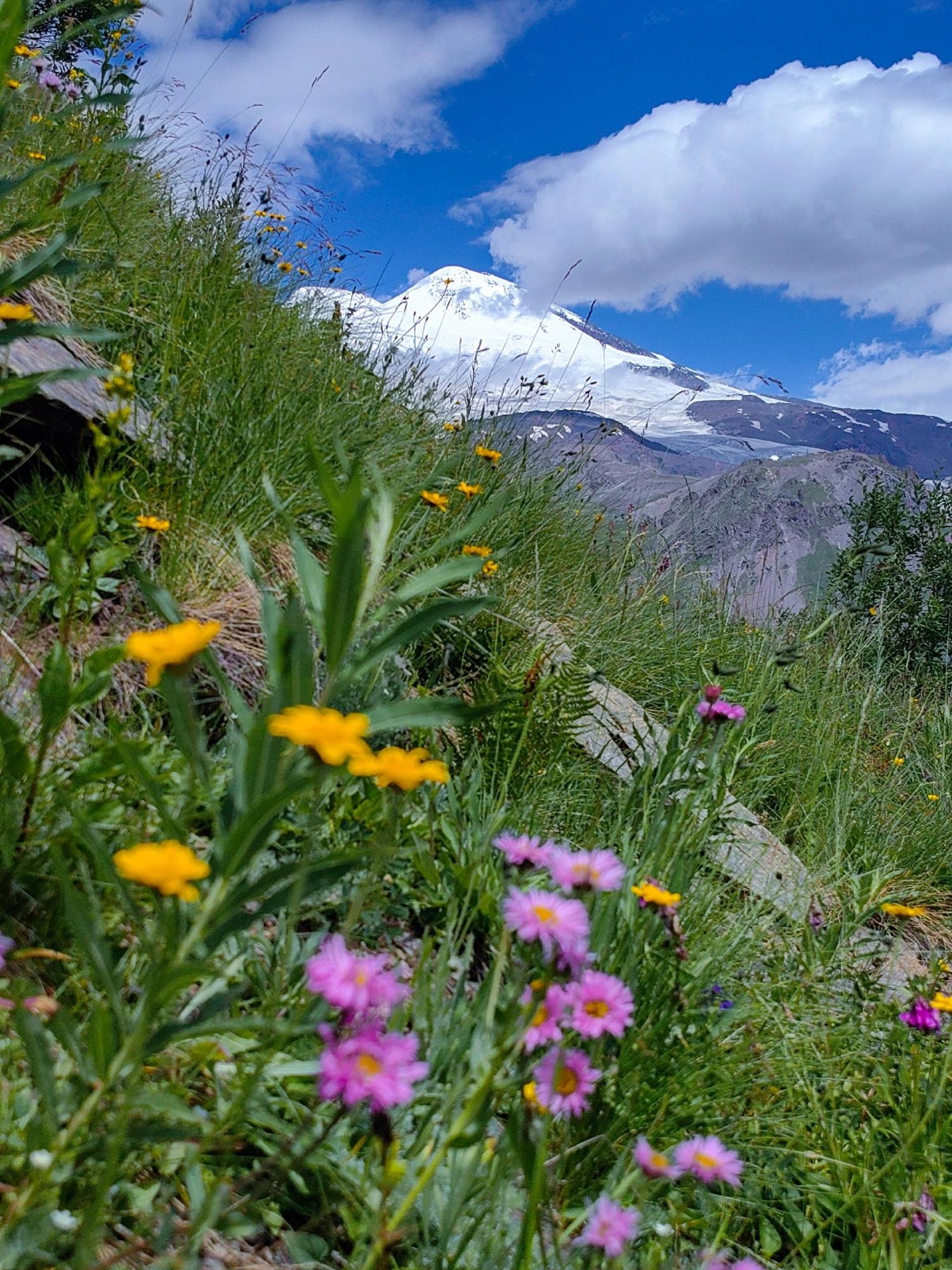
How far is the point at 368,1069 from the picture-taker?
626mm

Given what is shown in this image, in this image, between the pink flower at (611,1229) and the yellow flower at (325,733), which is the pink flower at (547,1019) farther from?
the yellow flower at (325,733)

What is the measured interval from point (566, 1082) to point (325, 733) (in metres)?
0.40

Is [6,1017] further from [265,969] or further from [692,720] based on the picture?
[692,720]

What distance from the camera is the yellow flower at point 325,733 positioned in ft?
1.87

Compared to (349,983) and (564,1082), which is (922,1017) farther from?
(349,983)

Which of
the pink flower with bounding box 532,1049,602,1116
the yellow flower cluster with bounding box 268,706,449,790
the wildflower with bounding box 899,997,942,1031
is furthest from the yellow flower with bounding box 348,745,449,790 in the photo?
the wildflower with bounding box 899,997,942,1031

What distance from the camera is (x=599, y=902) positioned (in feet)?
4.27

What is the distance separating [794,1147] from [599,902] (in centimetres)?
57

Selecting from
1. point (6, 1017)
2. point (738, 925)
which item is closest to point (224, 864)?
point (6, 1017)

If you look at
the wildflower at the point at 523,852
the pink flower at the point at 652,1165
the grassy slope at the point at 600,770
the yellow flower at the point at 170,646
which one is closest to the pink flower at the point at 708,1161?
the pink flower at the point at 652,1165

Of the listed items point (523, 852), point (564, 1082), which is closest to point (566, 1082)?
point (564, 1082)

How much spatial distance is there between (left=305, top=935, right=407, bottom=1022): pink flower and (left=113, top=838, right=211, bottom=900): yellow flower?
0.39 feet

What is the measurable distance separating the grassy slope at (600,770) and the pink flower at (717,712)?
0.66ft

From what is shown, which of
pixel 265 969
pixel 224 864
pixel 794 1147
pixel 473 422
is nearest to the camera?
pixel 224 864
